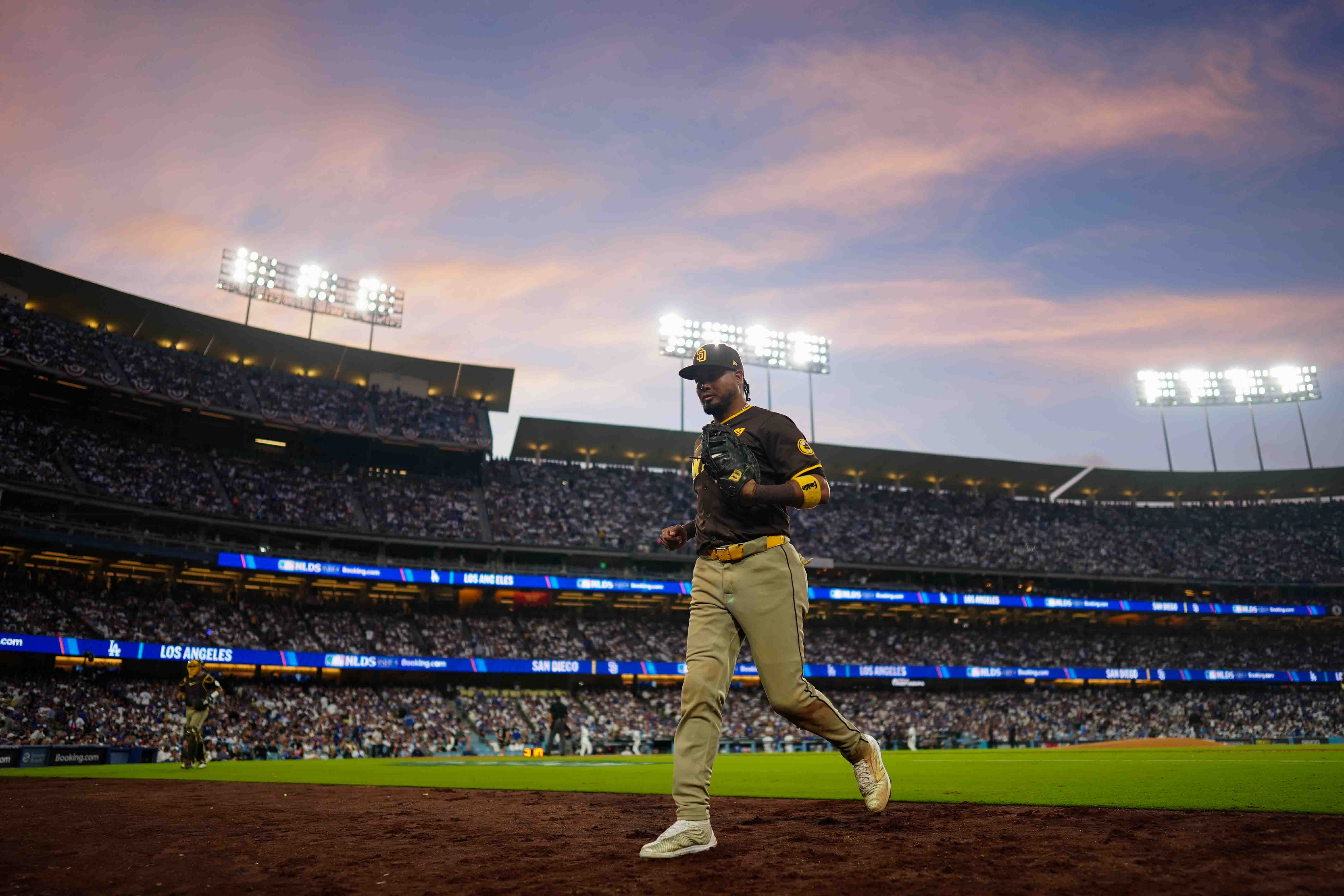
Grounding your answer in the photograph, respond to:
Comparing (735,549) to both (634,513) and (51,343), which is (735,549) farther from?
(634,513)

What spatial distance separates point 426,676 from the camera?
3975cm

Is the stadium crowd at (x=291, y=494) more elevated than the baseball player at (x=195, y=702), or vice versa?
the stadium crowd at (x=291, y=494)

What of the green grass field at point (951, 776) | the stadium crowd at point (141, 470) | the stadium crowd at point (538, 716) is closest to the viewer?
the green grass field at point (951, 776)

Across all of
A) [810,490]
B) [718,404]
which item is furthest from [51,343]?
[810,490]

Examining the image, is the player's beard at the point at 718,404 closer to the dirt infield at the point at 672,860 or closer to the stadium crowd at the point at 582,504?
the dirt infield at the point at 672,860

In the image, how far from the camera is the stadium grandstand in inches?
1302

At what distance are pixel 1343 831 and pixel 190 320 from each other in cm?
4739

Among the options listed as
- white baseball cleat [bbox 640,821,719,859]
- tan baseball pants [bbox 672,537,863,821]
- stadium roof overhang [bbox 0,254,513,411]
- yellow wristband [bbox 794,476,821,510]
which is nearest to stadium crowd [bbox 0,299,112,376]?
stadium roof overhang [bbox 0,254,513,411]

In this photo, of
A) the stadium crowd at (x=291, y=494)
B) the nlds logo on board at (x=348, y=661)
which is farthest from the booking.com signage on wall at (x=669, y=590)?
the nlds logo on board at (x=348, y=661)

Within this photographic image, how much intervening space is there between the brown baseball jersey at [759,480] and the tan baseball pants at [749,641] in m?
0.11

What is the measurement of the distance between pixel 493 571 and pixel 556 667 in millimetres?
5569

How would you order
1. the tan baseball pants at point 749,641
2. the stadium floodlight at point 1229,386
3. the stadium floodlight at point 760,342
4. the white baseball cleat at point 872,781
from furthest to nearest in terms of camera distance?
the stadium floodlight at point 1229,386 < the stadium floodlight at point 760,342 < the white baseball cleat at point 872,781 < the tan baseball pants at point 749,641

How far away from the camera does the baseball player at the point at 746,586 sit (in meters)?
4.39

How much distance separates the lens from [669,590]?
146 feet
